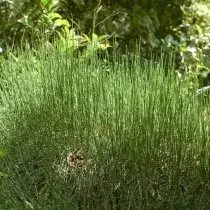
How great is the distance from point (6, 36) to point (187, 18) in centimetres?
136

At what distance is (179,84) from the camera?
2385 millimetres

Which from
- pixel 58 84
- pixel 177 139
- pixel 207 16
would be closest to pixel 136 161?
pixel 177 139

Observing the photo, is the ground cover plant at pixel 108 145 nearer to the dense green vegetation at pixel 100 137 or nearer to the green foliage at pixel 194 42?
the dense green vegetation at pixel 100 137

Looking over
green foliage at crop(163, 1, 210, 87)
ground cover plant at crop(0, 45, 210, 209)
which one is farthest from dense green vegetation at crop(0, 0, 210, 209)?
green foliage at crop(163, 1, 210, 87)

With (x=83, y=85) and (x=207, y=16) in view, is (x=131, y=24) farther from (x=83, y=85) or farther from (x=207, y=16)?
(x=83, y=85)

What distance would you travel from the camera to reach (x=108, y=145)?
93.4 inches

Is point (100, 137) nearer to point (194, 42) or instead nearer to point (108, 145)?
point (108, 145)

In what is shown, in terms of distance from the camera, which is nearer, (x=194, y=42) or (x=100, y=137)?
(x=100, y=137)

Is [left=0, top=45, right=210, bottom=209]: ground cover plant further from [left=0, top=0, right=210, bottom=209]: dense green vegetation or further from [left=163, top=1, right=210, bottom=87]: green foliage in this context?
[left=163, top=1, right=210, bottom=87]: green foliage

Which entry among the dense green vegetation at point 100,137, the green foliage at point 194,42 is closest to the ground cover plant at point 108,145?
the dense green vegetation at point 100,137

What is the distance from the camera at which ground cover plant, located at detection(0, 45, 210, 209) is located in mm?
2281

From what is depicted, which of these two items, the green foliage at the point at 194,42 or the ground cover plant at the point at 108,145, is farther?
the green foliage at the point at 194,42

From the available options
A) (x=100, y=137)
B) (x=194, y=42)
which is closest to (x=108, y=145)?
(x=100, y=137)

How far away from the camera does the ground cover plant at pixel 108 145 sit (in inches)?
89.8
